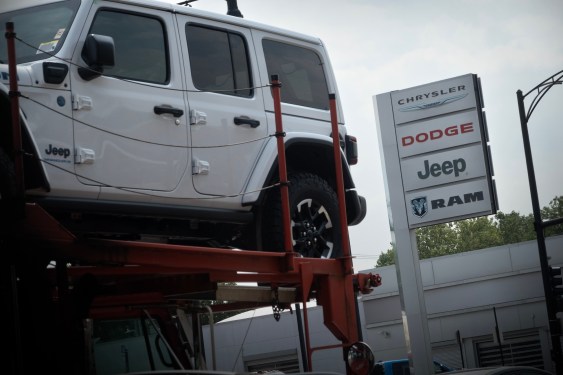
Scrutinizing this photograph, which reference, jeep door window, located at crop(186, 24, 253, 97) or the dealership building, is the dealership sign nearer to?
the dealership building

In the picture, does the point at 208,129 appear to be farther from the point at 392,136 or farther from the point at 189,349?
the point at 392,136

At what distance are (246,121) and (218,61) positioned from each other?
0.53m

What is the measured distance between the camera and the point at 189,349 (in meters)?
7.86

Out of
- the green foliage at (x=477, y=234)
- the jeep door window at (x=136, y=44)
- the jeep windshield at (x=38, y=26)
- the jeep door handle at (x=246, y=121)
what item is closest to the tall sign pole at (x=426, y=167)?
the jeep door handle at (x=246, y=121)

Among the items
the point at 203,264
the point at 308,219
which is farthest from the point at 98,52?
the point at 308,219

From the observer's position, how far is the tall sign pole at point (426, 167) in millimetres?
21828

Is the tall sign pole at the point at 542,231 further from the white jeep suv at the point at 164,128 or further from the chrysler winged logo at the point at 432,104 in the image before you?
the white jeep suv at the point at 164,128

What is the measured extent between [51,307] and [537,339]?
1026 inches

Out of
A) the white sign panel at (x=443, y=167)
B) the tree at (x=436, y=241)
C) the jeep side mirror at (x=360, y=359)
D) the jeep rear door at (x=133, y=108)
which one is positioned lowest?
the jeep side mirror at (x=360, y=359)

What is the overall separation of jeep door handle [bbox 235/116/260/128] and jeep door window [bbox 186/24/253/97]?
0.25 m

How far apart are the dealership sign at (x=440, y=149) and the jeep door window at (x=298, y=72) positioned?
13.7 meters

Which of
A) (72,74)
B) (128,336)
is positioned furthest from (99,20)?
(128,336)

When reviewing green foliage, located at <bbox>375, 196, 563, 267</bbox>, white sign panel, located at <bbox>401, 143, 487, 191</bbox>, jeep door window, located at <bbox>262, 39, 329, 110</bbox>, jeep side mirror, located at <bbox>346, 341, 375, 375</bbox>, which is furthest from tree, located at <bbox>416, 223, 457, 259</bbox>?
jeep side mirror, located at <bbox>346, 341, 375, 375</bbox>

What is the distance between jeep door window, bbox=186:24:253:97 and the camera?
23.8 ft
